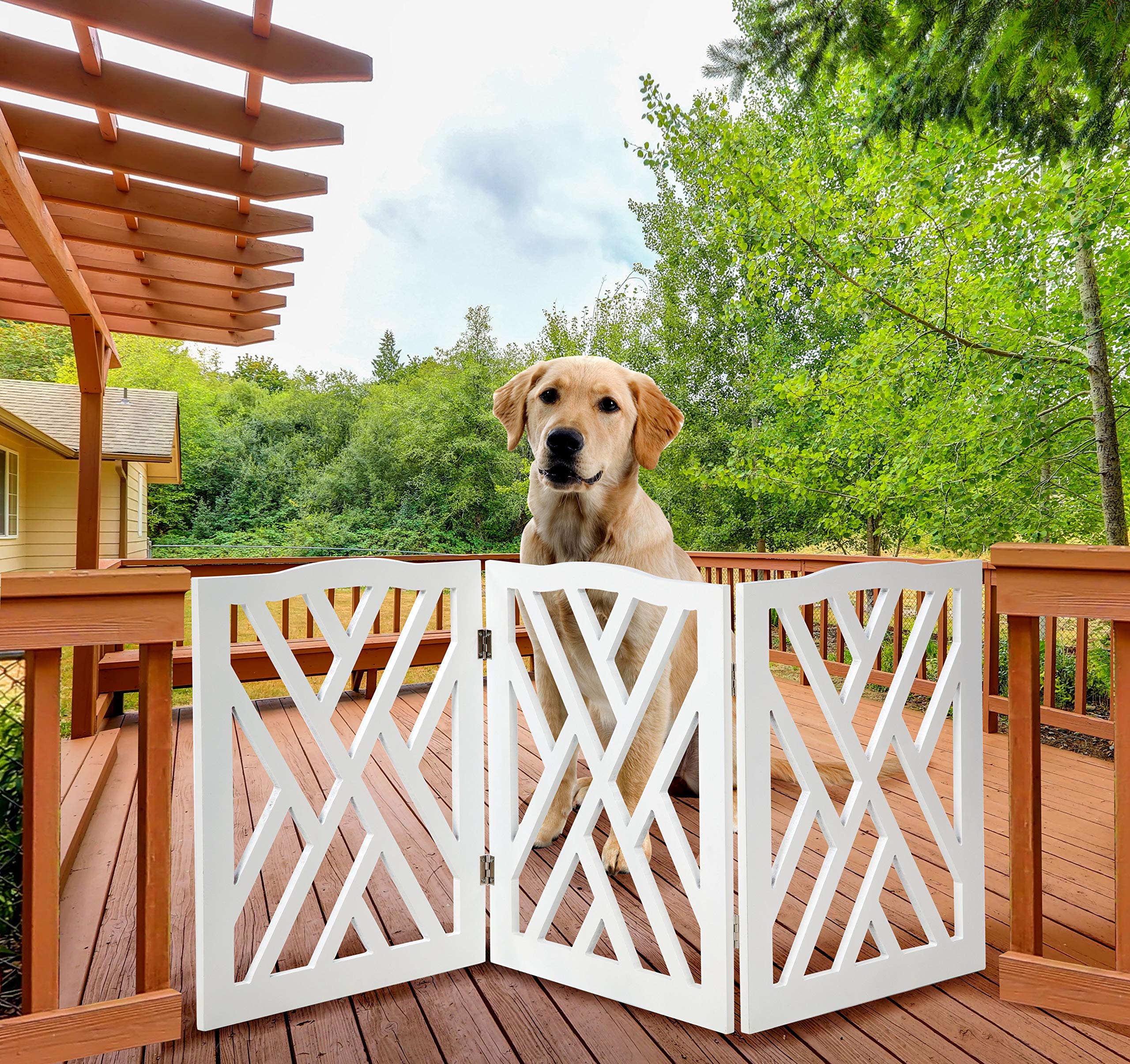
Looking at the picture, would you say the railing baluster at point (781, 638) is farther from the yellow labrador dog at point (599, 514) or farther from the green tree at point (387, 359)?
the green tree at point (387, 359)

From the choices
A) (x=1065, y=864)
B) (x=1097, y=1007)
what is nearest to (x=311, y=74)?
(x=1097, y=1007)

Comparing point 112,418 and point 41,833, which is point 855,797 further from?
point 112,418

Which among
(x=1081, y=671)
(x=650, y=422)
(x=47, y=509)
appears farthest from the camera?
(x=47, y=509)

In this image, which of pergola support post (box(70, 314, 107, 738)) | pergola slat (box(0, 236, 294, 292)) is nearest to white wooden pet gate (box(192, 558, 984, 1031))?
pergola support post (box(70, 314, 107, 738))

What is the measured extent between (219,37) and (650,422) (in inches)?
70.0

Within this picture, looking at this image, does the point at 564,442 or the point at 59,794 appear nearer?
the point at 59,794

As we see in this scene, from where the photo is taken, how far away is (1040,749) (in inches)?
60.7

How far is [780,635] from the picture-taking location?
6.94m

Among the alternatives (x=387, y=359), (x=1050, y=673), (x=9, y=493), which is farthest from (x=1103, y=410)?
(x=387, y=359)

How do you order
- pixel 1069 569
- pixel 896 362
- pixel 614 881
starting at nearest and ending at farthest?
pixel 1069 569 → pixel 614 881 → pixel 896 362

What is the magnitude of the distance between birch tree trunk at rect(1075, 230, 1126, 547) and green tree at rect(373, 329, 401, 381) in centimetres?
2084

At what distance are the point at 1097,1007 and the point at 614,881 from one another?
1160 mm

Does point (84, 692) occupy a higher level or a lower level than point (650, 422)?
lower

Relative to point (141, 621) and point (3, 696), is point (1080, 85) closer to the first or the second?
point (141, 621)
